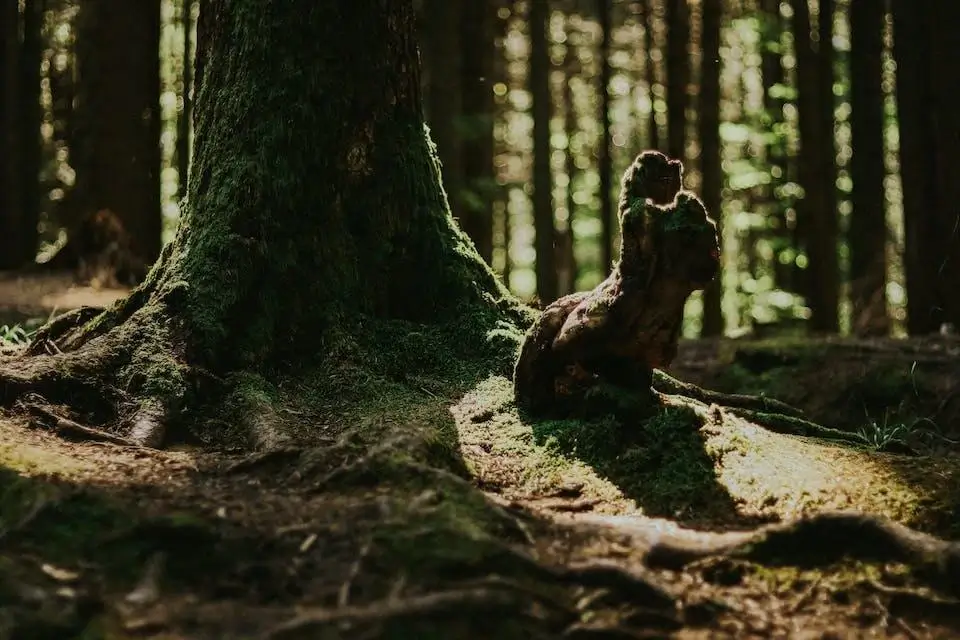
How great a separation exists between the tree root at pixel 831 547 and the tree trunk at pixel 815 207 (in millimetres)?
11176

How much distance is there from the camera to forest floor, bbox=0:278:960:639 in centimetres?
298

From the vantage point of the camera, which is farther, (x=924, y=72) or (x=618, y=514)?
(x=924, y=72)

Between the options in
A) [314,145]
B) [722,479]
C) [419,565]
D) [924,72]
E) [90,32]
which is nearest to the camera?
[419,565]

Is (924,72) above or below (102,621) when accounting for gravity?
above

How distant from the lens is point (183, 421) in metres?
4.87

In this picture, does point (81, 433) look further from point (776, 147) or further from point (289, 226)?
point (776, 147)

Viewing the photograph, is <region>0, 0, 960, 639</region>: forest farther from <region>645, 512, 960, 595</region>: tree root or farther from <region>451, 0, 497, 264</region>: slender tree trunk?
<region>451, 0, 497, 264</region>: slender tree trunk

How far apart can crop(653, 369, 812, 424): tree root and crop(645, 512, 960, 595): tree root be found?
6.66 feet

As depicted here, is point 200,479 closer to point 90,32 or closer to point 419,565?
point 419,565

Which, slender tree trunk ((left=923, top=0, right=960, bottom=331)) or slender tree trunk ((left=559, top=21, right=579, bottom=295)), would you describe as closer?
slender tree trunk ((left=923, top=0, right=960, bottom=331))

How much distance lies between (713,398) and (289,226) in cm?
302

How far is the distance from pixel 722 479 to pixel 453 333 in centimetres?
201

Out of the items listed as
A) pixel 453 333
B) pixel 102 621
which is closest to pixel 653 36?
pixel 453 333

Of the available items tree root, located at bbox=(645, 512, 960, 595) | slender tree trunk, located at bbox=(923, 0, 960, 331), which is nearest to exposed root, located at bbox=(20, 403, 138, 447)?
tree root, located at bbox=(645, 512, 960, 595)
